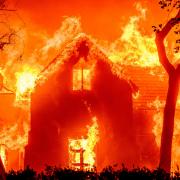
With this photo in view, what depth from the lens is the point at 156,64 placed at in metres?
37.2

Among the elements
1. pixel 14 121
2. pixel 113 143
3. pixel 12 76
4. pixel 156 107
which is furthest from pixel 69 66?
pixel 12 76

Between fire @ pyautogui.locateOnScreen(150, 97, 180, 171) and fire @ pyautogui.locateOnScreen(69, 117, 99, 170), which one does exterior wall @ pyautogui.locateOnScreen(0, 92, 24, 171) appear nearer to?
fire @ pyautogui.locateOnScreen(69, 117, 99, 170)

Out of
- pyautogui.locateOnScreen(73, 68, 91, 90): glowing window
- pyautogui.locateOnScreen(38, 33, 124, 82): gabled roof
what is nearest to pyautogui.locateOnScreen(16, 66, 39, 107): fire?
pyautogui.locateOnScreen(38, 33, 124, 82): gabled roof

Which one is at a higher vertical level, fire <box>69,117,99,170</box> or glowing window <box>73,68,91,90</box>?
glowing window <box>73,68,91,90</box>

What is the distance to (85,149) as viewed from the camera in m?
28.2

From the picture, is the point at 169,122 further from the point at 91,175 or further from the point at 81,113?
the point at 81,113

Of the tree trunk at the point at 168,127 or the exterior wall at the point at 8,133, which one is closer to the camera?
the tree trunk at the point at 168,127

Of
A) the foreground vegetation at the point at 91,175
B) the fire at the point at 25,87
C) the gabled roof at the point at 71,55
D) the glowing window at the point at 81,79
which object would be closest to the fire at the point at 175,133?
the gabled roof at the point at 71,55

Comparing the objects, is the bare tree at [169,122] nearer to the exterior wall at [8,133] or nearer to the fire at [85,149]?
the fire at [85,149]

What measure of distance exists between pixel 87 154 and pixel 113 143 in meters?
1.63

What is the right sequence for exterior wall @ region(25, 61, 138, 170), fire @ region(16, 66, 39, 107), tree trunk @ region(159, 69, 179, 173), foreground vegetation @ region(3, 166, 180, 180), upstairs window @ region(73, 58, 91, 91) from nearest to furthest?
foreground vegetation @ region(3, 166, 180, 180) → tree trunk @ region(159, 69, 179, 173) → exterior wall @ region(25, 61, 138, 170) → upstairs window @ region(73, 58, 91, 91) → fire @ region(16, 66, 39, 107)

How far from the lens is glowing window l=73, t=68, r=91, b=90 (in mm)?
28469

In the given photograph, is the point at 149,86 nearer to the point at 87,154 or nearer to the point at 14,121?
the point at 87,154

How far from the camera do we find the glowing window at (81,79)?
2847 cm
